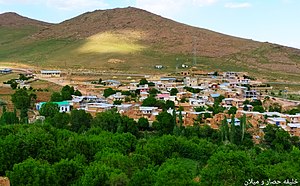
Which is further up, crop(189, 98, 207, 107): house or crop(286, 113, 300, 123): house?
crop(189, 98, 207, 107): house

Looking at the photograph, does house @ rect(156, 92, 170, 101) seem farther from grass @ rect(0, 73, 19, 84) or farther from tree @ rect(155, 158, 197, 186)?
tree @ rect(155, 158, 197, 186)

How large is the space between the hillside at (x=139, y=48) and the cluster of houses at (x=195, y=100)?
58.2 ft

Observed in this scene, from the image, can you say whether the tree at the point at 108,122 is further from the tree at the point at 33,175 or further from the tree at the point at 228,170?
the tree at the point at 228,170

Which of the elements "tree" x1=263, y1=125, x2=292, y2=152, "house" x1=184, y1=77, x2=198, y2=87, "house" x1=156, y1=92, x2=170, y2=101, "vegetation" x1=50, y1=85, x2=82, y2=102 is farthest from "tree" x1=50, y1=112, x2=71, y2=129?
"house" x1=184, y1=77, x2=198, y2=87

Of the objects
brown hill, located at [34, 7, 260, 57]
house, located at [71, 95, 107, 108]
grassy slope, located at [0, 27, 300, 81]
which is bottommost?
house, located at [71, 95, 107, 108]

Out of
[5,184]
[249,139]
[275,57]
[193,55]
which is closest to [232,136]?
[249,139]

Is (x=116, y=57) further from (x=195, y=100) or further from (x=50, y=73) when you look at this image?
(x=195, y=100)

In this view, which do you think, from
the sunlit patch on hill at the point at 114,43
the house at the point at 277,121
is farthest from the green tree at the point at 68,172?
the sunlit patch on hill at the point at 114,43

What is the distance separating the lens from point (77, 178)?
16.5 meters

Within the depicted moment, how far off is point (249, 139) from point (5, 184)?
17.6 m

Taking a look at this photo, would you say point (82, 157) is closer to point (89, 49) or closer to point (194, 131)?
point (194, 131)

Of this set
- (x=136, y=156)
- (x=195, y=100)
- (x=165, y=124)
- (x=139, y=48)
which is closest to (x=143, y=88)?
(x=195, y=100)

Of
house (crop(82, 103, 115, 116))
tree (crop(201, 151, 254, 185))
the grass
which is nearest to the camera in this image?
tree (crop(201, 151, 254, 185))

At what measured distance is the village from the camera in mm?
33594
